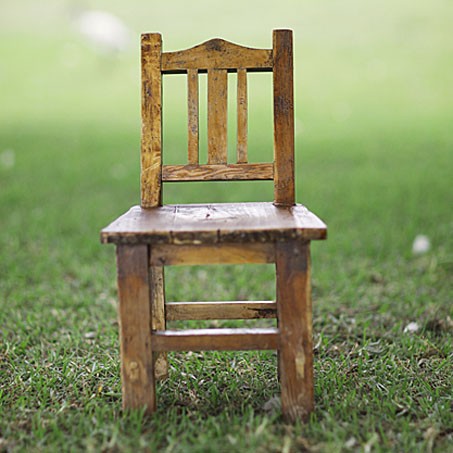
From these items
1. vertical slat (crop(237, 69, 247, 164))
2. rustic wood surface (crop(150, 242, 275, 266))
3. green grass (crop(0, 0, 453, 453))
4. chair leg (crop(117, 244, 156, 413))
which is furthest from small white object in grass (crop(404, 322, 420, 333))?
chair leg (crop(117, 244, 156, 413))

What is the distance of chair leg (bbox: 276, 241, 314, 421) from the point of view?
7.00 feet

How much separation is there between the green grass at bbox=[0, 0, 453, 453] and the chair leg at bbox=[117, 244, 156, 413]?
0.23 feet

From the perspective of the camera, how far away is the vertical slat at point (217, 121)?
2.60 m

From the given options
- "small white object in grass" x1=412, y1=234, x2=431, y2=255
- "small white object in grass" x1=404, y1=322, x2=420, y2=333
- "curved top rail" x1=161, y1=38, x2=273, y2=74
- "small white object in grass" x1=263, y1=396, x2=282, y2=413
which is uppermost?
"curved top rail" x1=161, y1=38, x2=273, y2=74

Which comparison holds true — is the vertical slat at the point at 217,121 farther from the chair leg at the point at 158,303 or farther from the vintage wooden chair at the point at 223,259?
the chair leg at the point at 158,303

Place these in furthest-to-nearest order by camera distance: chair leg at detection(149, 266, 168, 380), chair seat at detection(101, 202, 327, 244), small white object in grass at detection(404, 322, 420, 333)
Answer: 1. small white object in grass at detection(404, 322, 420, 333)
2. chair leg at detection(149, 266, 168, 380)
3. chair seat at detection(101, 202, 327, 244)

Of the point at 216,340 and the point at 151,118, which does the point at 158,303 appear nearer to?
the point at 216,340

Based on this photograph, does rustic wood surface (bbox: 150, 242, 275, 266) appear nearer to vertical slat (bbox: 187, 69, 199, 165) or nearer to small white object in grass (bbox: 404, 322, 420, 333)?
vertical slat (bbox: 187, 69, 199, 165)

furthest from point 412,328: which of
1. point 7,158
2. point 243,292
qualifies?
point 7,158

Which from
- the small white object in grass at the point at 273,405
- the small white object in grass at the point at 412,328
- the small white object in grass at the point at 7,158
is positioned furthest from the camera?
the small white object in grass at the point at 7,158

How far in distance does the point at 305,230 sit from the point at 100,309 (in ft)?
5.67

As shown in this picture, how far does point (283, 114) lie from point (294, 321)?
0.78 meters

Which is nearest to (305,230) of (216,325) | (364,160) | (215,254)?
(215,254)

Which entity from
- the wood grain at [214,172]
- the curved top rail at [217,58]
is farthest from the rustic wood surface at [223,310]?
the curved top rail at [217,58]
